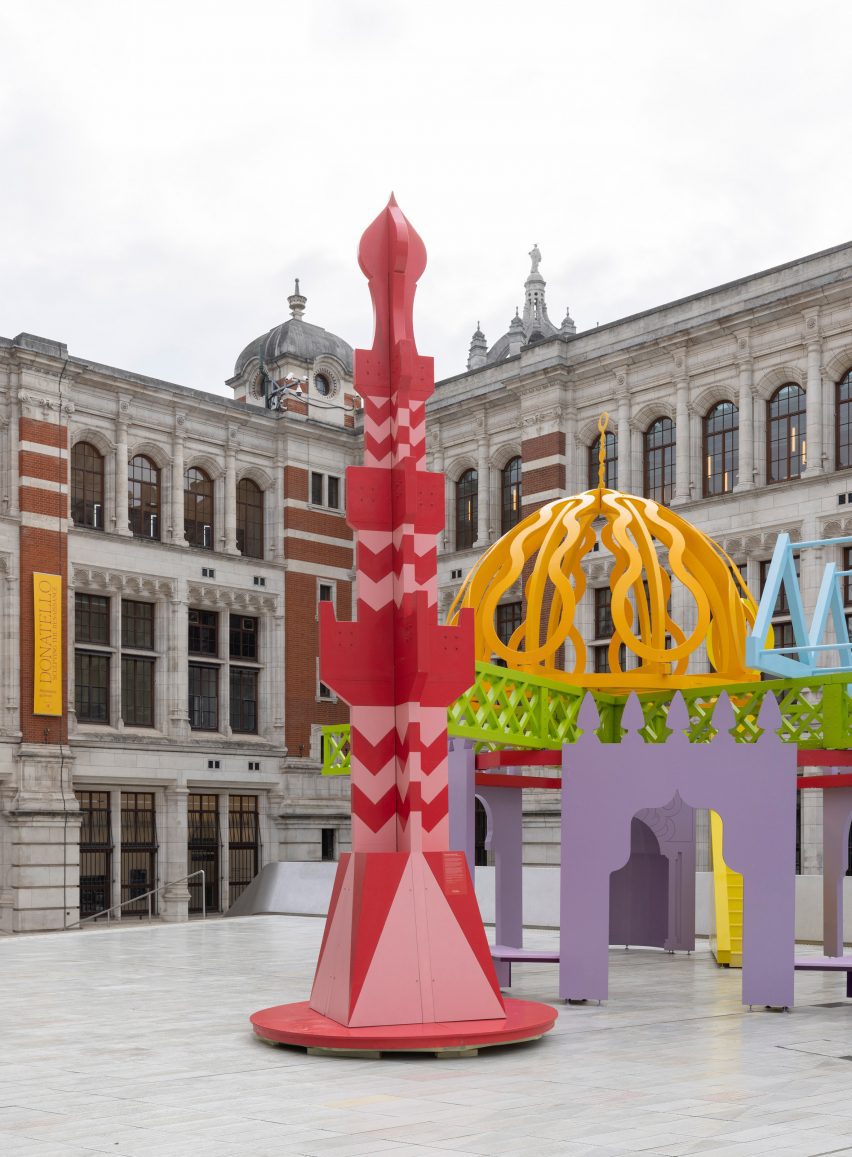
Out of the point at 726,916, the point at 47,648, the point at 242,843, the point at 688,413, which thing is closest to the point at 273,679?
the point at 242,843

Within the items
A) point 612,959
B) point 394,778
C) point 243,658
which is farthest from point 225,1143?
point 243,658

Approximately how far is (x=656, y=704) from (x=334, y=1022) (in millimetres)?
6507

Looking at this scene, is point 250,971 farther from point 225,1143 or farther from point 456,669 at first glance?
point 225,1143

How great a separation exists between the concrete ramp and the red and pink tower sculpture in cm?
2011

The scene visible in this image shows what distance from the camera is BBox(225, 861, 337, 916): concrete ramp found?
34.1m

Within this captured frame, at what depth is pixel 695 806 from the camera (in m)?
15.8

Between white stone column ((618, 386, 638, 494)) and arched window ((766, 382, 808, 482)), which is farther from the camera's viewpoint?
white stone column ((618, 386, 638, 494))

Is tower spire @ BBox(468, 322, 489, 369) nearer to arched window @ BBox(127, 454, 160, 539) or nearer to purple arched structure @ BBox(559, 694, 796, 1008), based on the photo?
arched window @ BBox(127, 454, 160, 539)

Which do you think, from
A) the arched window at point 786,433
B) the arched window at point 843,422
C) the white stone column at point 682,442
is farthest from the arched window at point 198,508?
the arched window at point 843,422

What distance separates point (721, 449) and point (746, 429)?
132 cm

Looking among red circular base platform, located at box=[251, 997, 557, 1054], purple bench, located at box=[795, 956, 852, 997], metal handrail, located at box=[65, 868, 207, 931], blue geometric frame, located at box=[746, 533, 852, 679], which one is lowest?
metal handrail, located at box=[65, 868, 207, 931]

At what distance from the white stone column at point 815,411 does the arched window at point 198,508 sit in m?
17.1

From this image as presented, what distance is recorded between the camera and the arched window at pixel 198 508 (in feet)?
134

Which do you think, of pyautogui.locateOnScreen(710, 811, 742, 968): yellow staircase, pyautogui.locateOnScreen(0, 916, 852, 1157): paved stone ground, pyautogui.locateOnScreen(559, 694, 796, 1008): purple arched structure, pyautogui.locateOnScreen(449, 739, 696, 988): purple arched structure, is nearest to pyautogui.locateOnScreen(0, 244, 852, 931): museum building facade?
pyautogui.locateOnScreen(449, 739, 696, 988): purple arched structure
